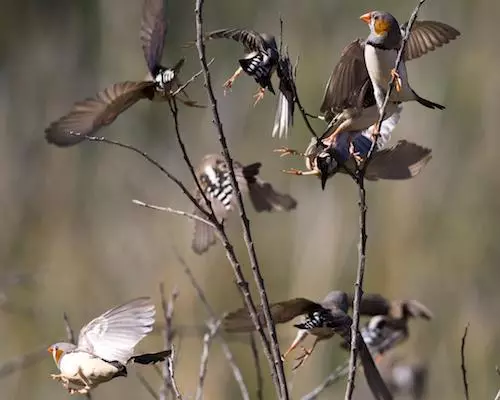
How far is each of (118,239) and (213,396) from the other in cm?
94

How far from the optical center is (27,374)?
3.37m

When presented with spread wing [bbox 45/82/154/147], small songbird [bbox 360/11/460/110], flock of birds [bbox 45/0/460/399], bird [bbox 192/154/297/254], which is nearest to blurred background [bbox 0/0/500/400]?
bird [bbox 192/154/297/254]

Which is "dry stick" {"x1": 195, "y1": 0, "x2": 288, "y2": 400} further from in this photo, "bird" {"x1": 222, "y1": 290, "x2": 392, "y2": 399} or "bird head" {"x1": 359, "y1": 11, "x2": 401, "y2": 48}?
"bird head" {"x1": 359, "y1": 11, "x2": 401, "y2": 48}

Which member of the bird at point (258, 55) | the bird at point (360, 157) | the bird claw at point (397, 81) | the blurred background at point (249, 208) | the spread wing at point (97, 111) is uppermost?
the bird at point (258, 55)

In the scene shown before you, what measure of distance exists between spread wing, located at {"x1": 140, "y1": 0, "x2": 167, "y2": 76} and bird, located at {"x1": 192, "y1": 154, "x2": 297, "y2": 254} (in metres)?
0.18

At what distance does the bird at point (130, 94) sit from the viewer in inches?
44.4

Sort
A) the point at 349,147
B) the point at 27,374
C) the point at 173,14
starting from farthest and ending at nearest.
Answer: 1. the point at 173,14
2. the point at 27,374
3. the point at 349,147

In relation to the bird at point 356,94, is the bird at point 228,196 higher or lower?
lower

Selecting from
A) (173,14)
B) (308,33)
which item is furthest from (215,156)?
(173,14)

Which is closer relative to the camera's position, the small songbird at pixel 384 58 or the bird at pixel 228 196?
the small songbird at pixel 384 58

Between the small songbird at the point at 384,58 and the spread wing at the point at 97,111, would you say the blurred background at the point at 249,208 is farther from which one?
the small songbird at the point at 384,58

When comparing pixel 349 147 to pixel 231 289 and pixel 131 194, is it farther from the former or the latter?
pixel 131 194

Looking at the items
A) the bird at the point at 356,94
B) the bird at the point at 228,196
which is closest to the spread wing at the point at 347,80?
the bird at the point at 356,94

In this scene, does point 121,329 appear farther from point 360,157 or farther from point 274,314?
point 360,157
